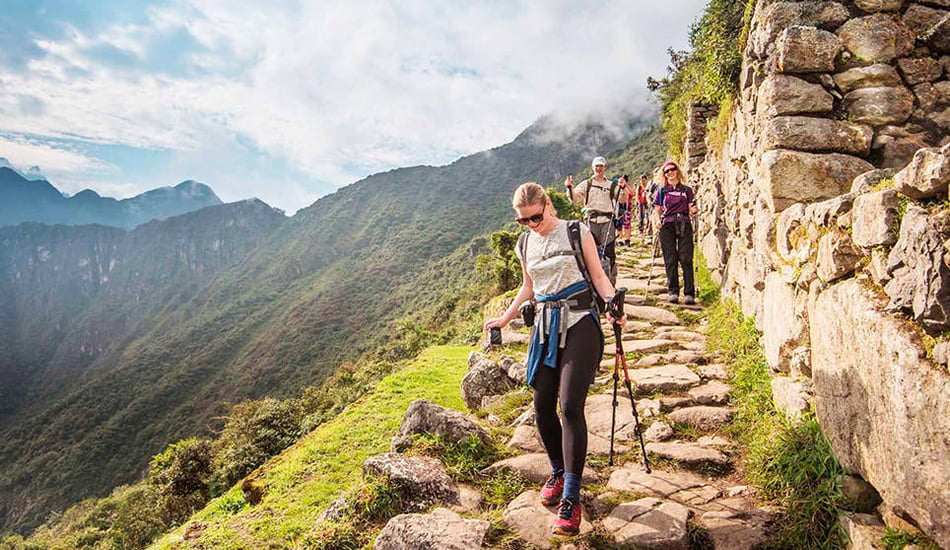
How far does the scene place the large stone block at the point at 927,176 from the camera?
201 cm

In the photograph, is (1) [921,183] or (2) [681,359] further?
(2) [681,359]

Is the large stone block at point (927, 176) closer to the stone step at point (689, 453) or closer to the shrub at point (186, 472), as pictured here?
the stone step at point (689, 453)

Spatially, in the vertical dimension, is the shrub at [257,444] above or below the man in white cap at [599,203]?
below

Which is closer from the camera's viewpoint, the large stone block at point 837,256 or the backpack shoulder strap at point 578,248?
the large stone block at point 837,256

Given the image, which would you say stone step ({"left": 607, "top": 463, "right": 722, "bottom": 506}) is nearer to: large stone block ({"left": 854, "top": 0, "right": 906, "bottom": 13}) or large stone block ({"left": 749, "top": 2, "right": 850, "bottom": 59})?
large stone block ({"left": 749, "top": 2, "right": 850, "bottom": 59})

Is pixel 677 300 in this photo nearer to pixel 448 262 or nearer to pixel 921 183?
pixel 921 183

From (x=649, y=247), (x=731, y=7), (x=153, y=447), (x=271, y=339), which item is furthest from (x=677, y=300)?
(x=271, y=339)

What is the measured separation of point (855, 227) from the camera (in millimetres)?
2738

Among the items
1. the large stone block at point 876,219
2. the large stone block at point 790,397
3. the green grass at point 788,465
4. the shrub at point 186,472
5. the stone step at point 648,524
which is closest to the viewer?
the large stone block at point 876,219

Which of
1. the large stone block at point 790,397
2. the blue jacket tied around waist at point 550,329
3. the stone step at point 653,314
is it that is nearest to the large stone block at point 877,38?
the large stone block at point 790,397

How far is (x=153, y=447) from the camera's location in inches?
3260

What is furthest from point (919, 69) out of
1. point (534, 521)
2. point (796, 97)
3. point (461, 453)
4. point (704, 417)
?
point (461, 453)

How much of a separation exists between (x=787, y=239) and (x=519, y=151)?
617 feet

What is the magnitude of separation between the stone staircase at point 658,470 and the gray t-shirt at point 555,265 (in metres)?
1.28
